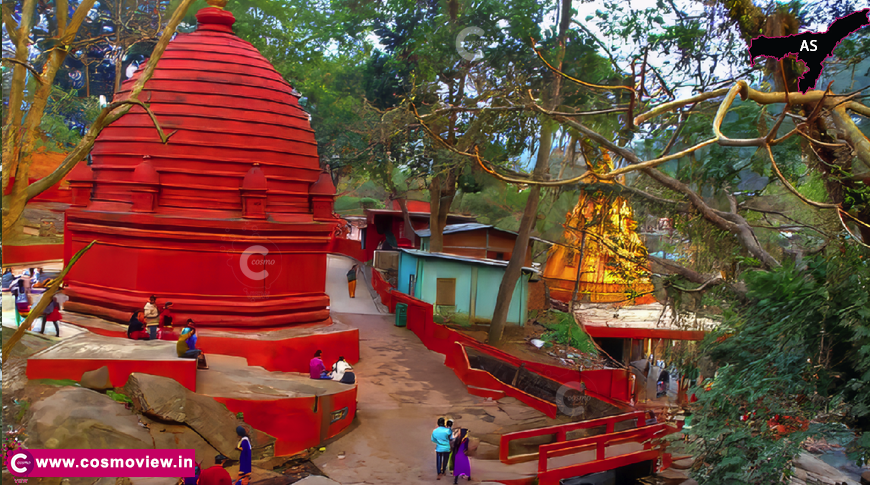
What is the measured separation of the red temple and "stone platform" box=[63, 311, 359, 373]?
349 millimetres

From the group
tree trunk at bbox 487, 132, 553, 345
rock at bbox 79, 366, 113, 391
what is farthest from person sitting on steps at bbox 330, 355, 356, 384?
tree trunk at bbox 487, 132, 553, 345

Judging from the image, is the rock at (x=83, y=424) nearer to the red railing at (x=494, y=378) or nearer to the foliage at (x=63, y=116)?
the red railing at (x=494, y=378)

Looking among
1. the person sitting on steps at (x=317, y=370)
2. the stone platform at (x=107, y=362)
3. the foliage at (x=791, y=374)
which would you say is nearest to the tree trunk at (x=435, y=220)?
the person sitting on steps at (x=317, y=370)

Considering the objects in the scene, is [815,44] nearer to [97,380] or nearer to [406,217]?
[97,380]

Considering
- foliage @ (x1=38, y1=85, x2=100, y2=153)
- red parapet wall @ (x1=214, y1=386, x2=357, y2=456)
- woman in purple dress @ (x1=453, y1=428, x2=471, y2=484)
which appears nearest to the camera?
woman in purple dress @ (x1=453, y1=428, x2=471, y2=484)

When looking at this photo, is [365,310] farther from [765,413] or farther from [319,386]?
[765,413]

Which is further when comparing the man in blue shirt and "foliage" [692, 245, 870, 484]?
the man in blue shirt

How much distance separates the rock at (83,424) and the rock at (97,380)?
32cm

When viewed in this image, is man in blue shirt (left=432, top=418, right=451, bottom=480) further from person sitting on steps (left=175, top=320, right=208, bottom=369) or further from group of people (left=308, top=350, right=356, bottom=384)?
person sitting on steps (left=175, top=320, right=208, bottom=369)

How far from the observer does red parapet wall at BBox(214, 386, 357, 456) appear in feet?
32.3

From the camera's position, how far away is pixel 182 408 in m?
8.81

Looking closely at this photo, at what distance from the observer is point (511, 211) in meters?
37.5

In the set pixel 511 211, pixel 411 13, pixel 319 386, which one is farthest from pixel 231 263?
pixel 511 211

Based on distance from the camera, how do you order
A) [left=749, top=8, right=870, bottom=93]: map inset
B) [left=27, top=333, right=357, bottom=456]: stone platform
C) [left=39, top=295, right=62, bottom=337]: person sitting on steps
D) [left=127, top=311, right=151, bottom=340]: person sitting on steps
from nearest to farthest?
[left=749, top=8, right=870, bottom=93]: map inset → [left=27, top=333, right=357, bottom=456]: stone platform → [left=39, top=295, right=62, bottom=337]: person sitting on steps → [left=127, top=311, right=151, bottom=340]: person sitting on steps
